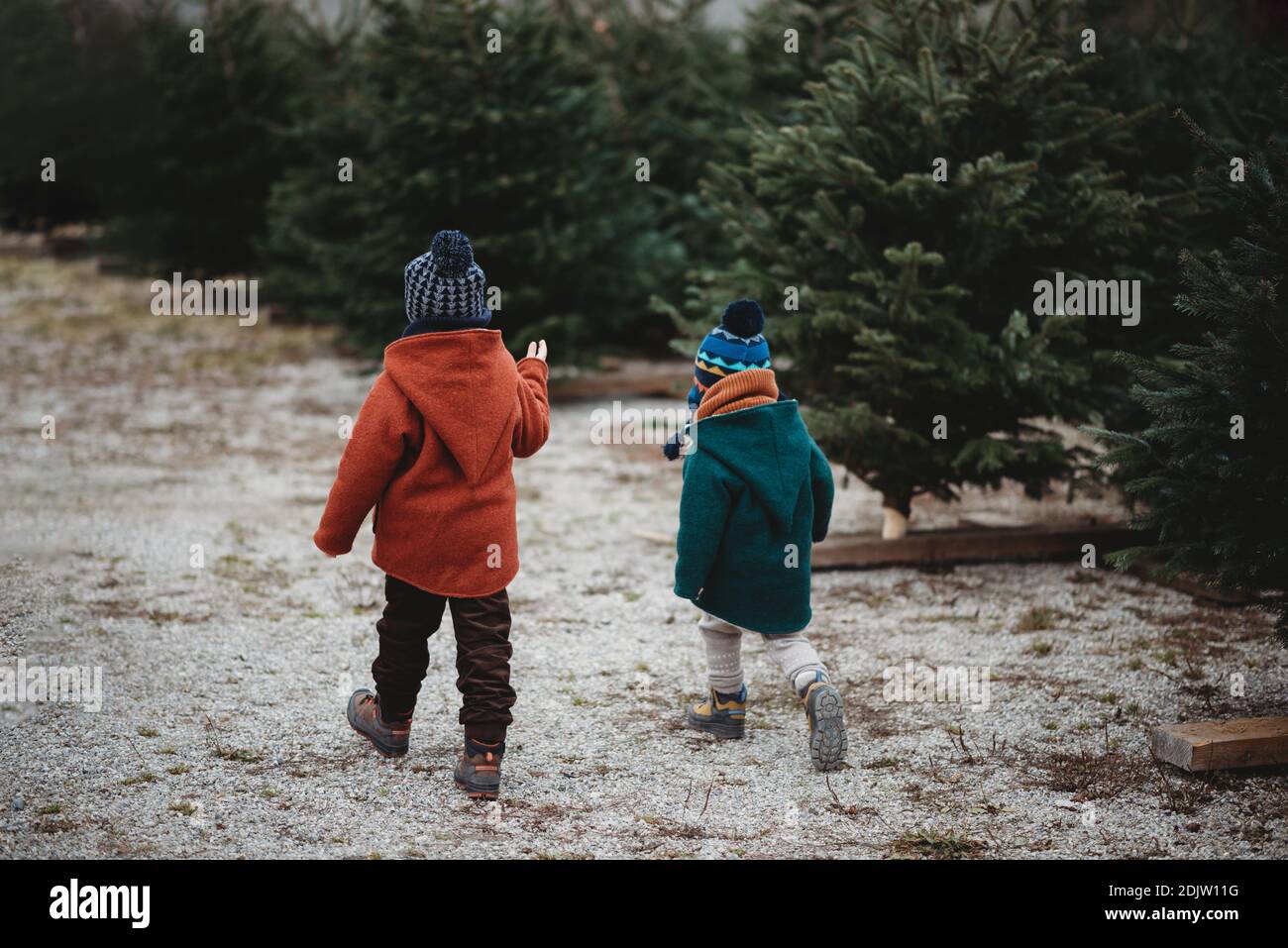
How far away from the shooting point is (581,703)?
5.37 metres

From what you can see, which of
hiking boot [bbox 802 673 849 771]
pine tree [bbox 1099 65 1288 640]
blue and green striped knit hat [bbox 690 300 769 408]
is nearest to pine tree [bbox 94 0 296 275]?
blue and green striped knit hat [bbox 690 300 769 408]

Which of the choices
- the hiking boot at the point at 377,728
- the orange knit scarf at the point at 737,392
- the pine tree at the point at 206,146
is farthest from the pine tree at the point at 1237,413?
the pine tree at the point at 206,146

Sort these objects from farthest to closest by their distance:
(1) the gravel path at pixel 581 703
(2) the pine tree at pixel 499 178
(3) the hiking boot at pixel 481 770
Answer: (2) the pine tree at pixel 499 178 → (3) the hiking boot at pixel 481 770 → (1) the gravel path at pixel 581 703

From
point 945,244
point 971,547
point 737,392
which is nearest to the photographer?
point 737,392

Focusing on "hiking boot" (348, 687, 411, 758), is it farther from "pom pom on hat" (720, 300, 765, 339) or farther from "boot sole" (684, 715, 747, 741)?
"pom pom on hat" (720, 300, 765, 339)

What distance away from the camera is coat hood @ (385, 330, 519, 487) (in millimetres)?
4238

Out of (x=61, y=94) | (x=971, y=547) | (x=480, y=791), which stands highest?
(x=61, y=94)

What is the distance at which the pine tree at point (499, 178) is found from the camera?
1151cm

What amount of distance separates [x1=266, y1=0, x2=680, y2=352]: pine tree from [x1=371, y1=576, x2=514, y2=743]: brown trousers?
23.8 ft

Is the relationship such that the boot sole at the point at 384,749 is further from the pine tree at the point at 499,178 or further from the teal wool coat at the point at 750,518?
the pine tree at the point at 499,178

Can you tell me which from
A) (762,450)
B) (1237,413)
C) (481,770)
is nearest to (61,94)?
(762,450)

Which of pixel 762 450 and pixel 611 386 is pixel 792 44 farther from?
pixel 762 450

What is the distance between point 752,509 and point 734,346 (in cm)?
60

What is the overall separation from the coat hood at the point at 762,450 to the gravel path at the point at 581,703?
3.27ft
